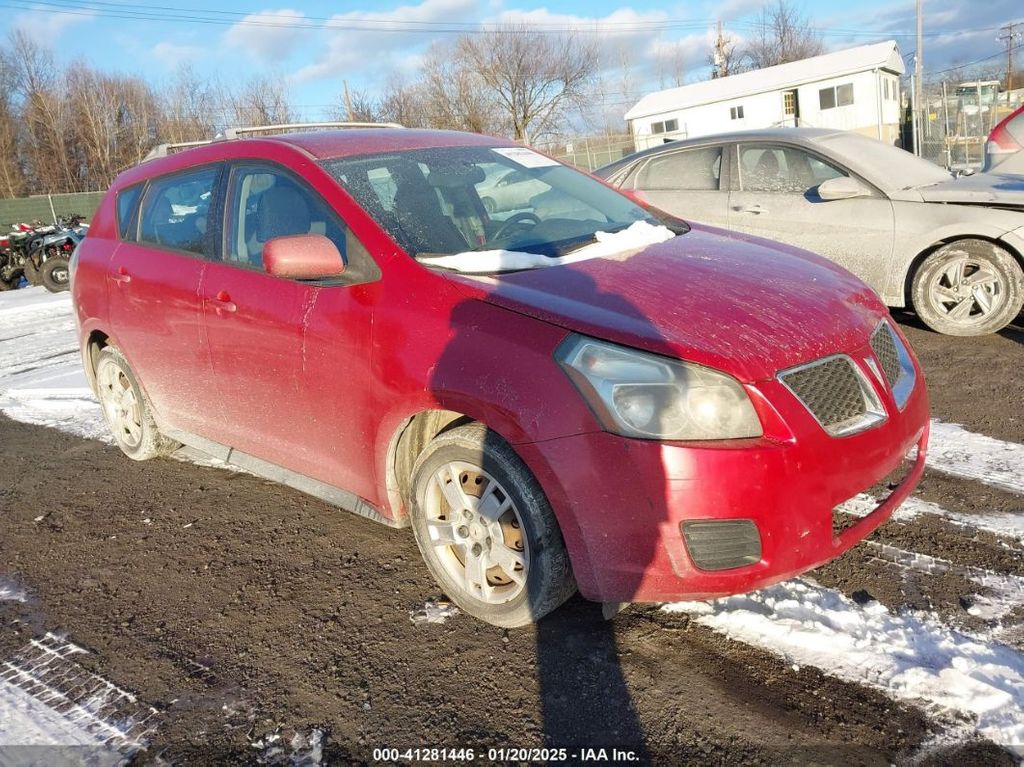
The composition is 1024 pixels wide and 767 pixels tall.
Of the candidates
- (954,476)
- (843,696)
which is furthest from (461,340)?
(954,476)

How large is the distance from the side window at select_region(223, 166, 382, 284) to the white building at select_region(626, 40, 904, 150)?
34025 mm

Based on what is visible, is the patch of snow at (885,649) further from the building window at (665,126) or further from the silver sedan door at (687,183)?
the building window at (665,126)

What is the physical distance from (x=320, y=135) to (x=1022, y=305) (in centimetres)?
503

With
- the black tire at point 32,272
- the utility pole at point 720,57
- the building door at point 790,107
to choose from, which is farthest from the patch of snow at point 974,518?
the utility pole at point 720,57

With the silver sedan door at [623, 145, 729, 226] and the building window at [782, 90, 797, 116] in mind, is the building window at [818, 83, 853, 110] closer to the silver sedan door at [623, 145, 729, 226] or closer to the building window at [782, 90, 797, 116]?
the building window at [782, 90, 797, 116]

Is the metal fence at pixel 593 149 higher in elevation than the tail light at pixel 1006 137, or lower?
higher

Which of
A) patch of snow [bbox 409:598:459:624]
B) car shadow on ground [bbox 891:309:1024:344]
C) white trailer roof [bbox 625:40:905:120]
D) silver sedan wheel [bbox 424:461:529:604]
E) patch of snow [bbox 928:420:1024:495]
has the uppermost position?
white trailer roof [bbox 625:40:905:120]

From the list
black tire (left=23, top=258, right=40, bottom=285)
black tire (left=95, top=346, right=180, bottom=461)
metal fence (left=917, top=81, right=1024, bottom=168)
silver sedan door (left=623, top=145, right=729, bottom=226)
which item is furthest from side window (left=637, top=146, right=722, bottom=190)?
metal fence (left=917, top=81, right=1024, bottom=168)

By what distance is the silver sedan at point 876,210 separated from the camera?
578 centimetres

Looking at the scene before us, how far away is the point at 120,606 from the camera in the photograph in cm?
336

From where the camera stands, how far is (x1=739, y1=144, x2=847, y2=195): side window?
21.6ft

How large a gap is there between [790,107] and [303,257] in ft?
131

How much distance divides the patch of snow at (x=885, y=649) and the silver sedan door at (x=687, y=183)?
14.9 ft

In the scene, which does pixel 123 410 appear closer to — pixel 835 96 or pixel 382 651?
pixel 382 651
